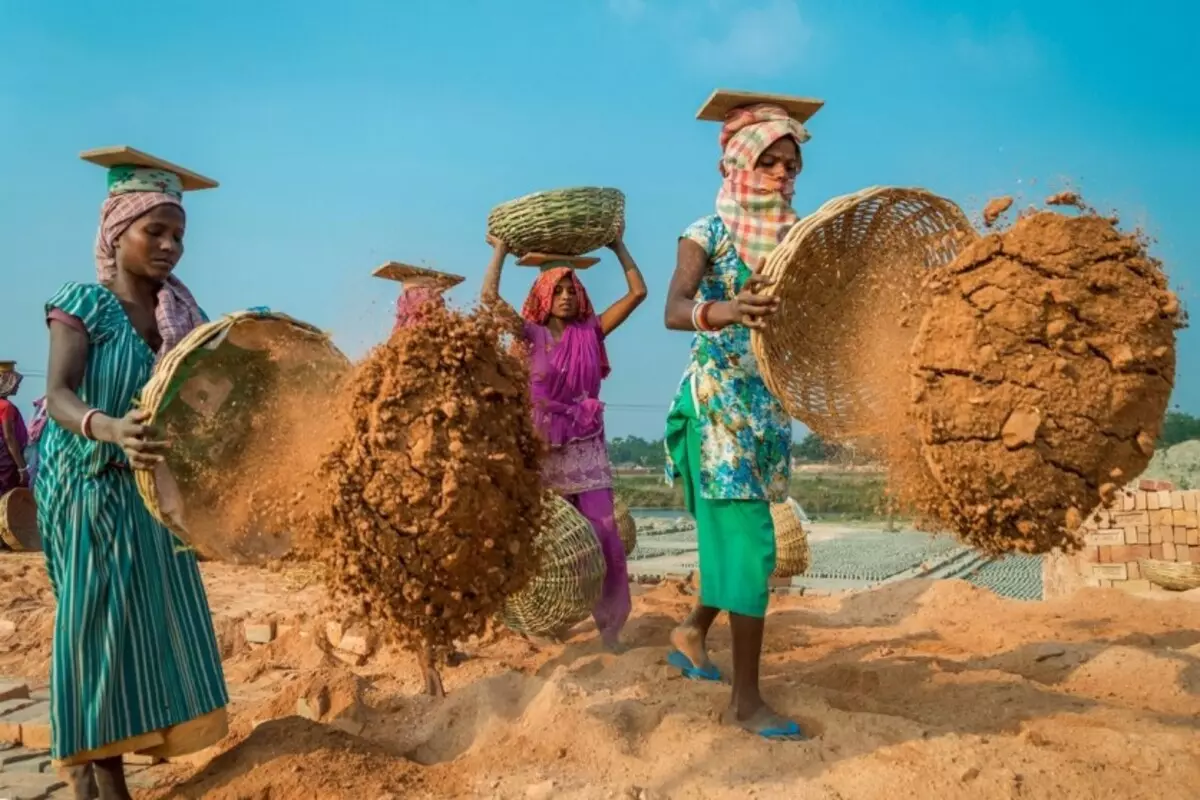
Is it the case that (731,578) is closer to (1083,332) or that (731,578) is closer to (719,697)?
(719,697)

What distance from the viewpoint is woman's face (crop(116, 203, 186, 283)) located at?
3.07 meters

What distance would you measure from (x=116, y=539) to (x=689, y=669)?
2240mm

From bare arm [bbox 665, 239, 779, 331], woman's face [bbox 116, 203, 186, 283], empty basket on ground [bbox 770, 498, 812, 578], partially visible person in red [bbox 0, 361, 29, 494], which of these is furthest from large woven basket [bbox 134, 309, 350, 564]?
partially visible person in red [bbox 0, 361, 29, 494]

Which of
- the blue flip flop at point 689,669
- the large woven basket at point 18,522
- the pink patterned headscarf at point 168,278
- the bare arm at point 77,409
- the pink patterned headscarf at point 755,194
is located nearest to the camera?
the bare arm at point 77,409

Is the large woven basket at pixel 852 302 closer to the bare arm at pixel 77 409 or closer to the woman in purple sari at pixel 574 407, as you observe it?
the bare arm at pixel 77 409

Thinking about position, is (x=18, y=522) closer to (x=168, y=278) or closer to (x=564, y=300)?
(x=564, y=300)

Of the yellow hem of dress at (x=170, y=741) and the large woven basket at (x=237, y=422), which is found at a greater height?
the large woven basket at (x=237, y=422)

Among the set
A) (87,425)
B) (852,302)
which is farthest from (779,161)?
(87,425)

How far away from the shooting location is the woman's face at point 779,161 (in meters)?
3.42

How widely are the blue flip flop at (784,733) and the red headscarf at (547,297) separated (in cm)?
274

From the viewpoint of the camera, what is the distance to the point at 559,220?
16.5ft

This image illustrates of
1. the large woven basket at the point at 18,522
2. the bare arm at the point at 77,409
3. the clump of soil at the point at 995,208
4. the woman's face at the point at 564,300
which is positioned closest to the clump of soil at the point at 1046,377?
the clump of soil at the point at 995,208

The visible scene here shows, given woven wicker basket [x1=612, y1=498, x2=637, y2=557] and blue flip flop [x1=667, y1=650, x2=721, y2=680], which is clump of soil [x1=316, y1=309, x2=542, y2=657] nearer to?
blue flip flop [x1=667, y1=650, x2=721, y2=680]

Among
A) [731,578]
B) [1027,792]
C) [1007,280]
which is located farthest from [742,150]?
[1027,792]
